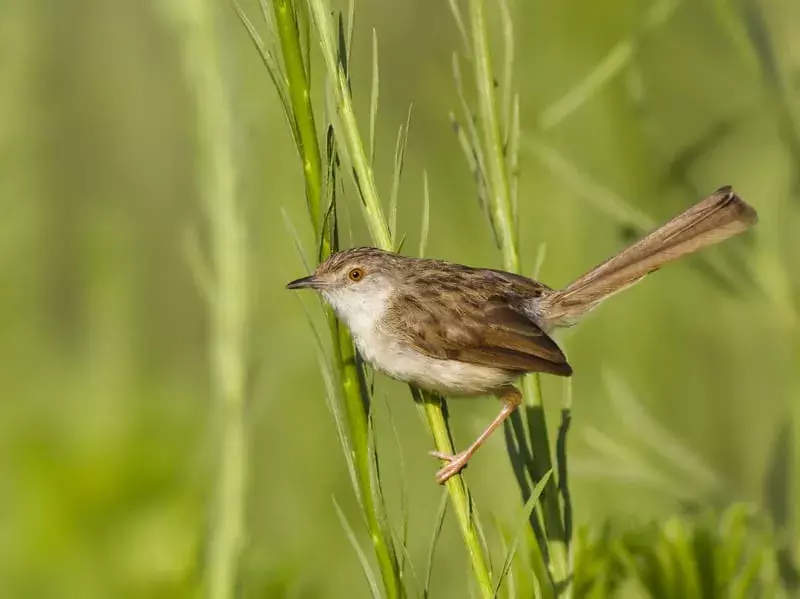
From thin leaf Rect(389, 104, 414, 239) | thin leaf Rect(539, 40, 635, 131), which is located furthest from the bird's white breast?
thin leaf Rect(389, 104, 414, 239)

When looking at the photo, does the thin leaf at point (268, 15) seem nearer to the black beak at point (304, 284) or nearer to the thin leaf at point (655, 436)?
the black beak at point (304, 284)

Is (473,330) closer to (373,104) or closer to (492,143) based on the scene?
(492,143)

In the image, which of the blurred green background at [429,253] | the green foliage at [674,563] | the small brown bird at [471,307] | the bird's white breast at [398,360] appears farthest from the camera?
the blurred green background at [429,253]

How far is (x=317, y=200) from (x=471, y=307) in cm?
148

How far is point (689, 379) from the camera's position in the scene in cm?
534

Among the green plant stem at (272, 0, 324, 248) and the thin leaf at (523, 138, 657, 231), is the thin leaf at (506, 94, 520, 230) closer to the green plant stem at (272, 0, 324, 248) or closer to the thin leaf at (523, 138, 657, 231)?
the green plant stem at (272, 0, 324, 248)

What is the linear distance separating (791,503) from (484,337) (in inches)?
35.8

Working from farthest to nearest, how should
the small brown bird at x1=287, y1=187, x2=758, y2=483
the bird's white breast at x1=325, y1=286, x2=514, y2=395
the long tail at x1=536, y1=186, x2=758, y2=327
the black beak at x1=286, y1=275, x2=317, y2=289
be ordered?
the black beak at x1=286, y1=275, x2=317, y2=289, the bird's white breast at x1=325, y1=286, x2=514, y2=395, the small brown bird at x1=287, y1=187, x2=758, y2=483, the long tail at x1=536, y1=186, x2=758, y2=327

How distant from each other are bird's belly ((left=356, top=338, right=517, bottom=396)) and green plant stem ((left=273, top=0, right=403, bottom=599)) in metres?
0.95

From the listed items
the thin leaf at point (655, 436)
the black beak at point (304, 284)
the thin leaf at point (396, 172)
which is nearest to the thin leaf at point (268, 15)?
the thin leaf at point (396, 172)

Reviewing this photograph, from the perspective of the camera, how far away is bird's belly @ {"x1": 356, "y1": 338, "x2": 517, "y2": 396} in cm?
305

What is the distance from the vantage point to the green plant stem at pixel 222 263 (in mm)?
2643

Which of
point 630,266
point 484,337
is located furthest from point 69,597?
point 630,266

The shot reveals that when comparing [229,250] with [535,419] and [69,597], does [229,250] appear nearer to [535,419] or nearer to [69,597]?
[535,419]
